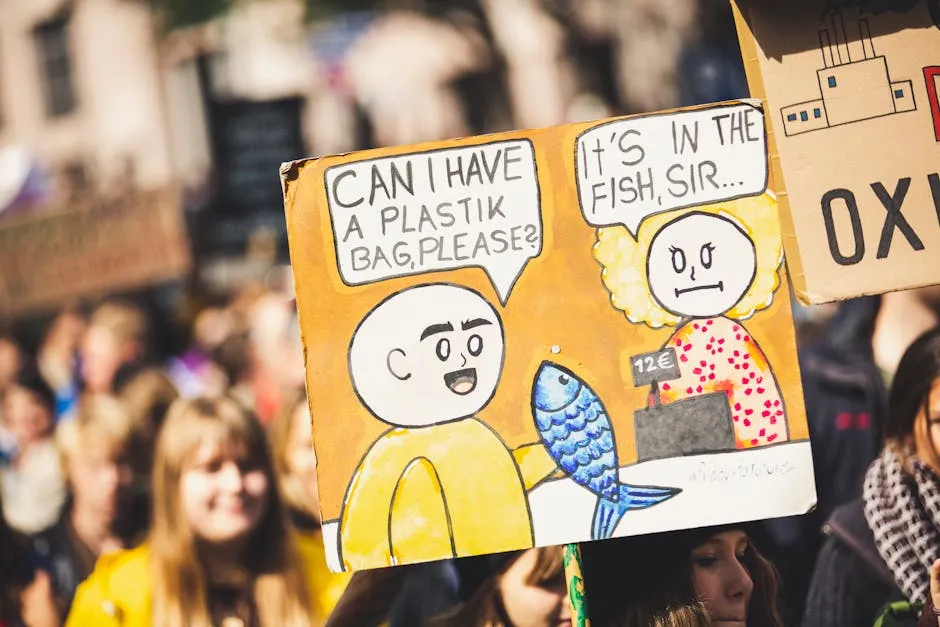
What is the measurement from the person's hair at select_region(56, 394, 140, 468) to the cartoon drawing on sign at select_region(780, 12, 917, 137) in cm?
256

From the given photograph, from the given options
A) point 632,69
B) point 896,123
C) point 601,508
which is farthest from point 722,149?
point 632,69

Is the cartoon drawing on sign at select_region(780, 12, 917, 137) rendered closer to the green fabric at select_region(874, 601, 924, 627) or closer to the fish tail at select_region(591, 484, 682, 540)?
the fish tail at select_region(591, 484, 682, 540)

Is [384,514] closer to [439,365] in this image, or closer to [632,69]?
[439,365]

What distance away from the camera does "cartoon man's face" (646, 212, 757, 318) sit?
2.39m

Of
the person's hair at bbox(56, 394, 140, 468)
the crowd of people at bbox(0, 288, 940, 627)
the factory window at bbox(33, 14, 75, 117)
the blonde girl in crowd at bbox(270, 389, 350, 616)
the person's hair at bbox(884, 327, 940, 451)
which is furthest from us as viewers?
the factory window at bbox(33, 14, 75, 117)

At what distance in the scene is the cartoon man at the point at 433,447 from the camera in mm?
2373

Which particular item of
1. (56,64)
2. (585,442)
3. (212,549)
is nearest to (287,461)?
(212,549)

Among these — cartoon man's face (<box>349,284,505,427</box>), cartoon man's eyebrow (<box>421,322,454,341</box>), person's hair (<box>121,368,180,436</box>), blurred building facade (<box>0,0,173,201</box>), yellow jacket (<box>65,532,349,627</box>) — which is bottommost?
yellow jacket (<box>65,532,349,627</box>)

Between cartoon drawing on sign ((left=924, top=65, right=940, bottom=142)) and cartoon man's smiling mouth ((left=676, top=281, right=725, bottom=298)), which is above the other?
cartoon drawing on sign ((left=924, top=65, right=940, bottom=142))

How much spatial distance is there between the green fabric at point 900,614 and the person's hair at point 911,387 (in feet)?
1.26

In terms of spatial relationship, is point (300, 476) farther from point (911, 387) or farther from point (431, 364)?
point (911, 387)

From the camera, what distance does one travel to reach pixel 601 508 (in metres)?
2.36

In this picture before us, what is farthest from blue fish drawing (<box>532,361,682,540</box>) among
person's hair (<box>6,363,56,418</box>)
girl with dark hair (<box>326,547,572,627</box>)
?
person's hair (<box>6,363,56,418</box>)

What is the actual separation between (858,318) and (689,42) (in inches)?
450
